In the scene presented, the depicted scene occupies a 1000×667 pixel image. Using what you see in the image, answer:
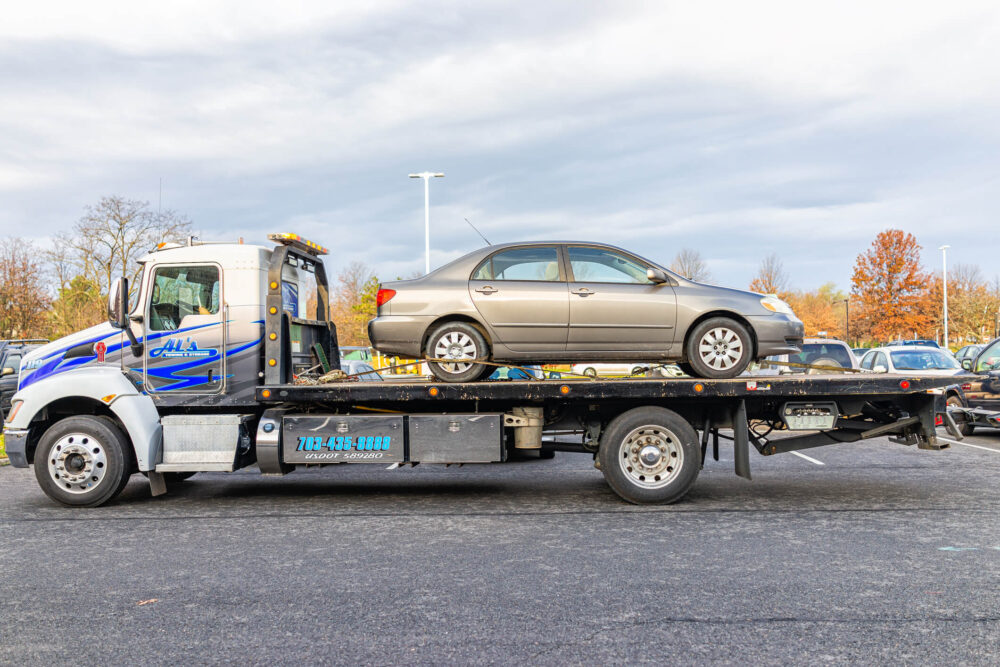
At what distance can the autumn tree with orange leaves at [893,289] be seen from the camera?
190 feet

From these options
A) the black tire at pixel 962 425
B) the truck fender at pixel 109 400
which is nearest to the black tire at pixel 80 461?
the truck fender at pixel 109 400

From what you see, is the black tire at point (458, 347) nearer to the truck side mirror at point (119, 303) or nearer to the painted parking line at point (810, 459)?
the truck side mirror at point (119, 303)

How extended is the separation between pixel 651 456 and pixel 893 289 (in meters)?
59.0

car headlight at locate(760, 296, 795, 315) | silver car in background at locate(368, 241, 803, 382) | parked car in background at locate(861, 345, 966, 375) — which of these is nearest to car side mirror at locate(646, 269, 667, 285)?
silver car in background at locate(368, 241, 803, 382)

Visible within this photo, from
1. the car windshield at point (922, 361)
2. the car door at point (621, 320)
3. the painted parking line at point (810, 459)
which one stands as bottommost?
the painted parking line at point (810, 459)

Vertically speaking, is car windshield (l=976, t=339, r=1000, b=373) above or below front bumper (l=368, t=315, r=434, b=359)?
below

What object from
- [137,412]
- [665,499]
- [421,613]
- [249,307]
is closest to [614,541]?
[665,499]

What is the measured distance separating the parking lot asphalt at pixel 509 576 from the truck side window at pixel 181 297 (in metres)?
1.89

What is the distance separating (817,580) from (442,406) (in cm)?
392

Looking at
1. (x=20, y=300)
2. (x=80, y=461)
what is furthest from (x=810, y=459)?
(x=20, y=300)

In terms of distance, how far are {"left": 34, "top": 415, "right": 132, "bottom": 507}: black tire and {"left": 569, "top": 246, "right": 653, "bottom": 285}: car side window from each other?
4805mm

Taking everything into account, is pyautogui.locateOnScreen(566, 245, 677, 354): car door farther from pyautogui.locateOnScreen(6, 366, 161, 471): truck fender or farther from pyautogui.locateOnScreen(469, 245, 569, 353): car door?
pyautogui.locateOnScreen(6, 366, 161, 471): truck fender

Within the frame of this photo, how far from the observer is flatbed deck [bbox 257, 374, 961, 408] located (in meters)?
7.23

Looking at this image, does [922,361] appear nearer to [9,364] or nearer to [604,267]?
[604,267]
